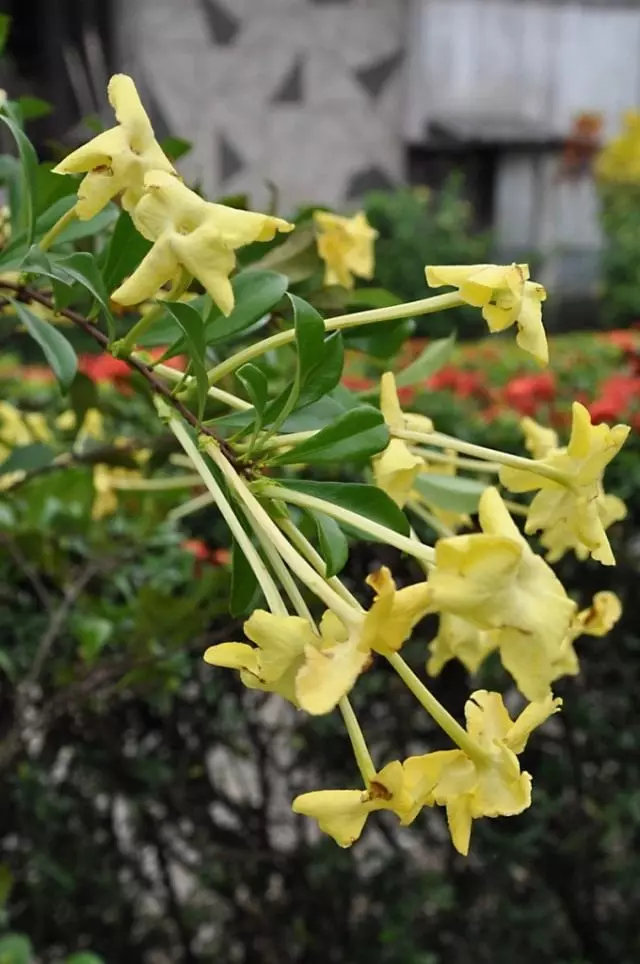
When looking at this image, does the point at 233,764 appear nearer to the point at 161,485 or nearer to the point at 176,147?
the point at 161,485

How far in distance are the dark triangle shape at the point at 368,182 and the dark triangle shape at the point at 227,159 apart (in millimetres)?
655

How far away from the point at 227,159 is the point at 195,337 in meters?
5.33

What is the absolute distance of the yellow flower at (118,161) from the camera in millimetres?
420

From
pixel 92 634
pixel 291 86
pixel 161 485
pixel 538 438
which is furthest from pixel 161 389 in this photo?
pixel 291 86

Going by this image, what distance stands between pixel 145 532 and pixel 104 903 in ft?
2.13

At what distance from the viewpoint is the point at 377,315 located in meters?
0.45

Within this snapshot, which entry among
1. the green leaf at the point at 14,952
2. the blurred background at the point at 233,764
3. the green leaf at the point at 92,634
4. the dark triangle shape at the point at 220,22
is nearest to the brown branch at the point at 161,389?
the blurred background at the point at 233,764

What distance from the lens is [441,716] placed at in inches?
15.7

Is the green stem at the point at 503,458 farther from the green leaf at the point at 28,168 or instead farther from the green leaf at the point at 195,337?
the green leaf at the point at 28,168

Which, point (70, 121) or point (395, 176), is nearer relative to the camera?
point (70, 121)

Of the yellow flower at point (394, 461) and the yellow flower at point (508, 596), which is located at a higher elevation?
the yellow flower at point (508, 596)

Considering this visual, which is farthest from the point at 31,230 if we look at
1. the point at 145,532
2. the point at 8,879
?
the point at 8,879

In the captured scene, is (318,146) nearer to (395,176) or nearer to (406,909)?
(395,176)

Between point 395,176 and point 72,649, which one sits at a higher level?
point 72,649
